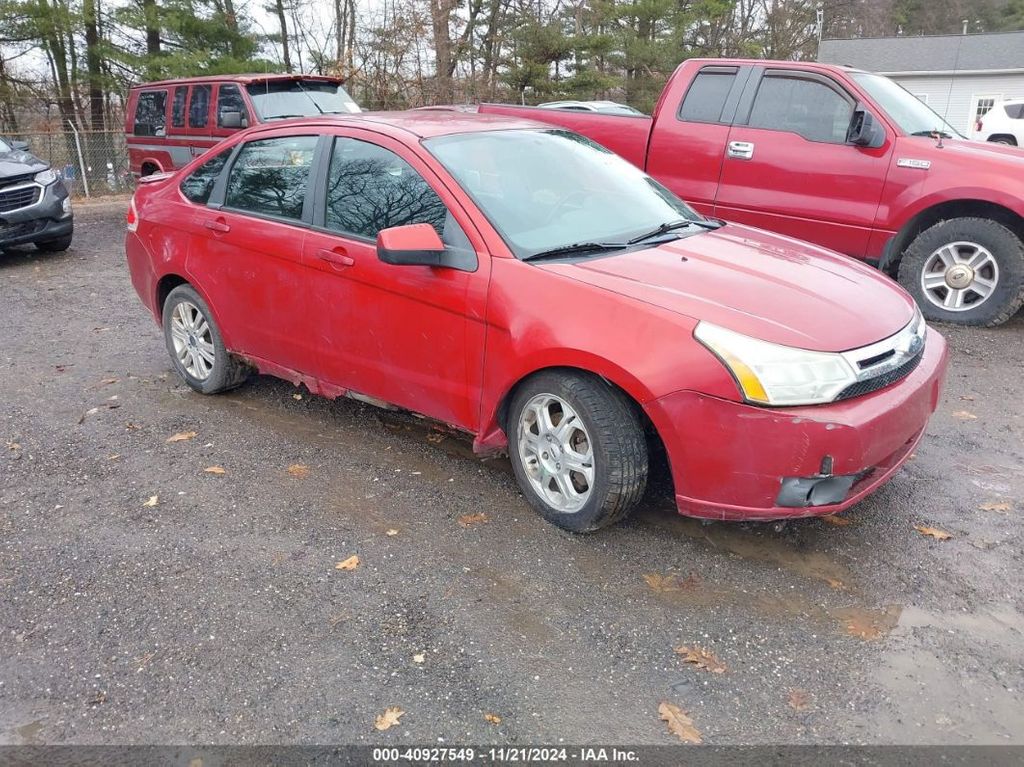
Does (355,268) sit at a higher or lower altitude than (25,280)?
higher

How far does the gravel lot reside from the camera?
252 cm

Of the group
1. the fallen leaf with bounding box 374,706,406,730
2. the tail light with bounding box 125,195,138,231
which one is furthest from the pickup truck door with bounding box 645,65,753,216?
the fallen leaf with bounding box 374,706,406,730

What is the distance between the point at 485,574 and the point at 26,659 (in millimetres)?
1656

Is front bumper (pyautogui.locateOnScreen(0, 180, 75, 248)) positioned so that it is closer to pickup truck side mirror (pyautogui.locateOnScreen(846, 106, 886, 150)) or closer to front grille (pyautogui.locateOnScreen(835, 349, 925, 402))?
pickup truck side mirror (pyautogui.locateOnScreen(846, 106, 886, 150))

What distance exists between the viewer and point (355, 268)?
388 cm

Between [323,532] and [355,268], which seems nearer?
[323,532]

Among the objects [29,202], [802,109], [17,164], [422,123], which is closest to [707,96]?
[802,109]

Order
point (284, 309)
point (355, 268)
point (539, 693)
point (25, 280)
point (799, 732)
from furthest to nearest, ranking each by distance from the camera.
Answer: point (25, 280) < point (284, 309) < point (355, 268) < point (539, 693) < point (799, 732)

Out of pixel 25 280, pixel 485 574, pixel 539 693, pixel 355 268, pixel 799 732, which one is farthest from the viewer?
pixel 25 280

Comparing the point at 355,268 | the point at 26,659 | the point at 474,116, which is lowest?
the point at 26,659

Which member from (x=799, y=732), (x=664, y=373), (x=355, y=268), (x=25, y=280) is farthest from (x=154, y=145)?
(x=799, y=732)

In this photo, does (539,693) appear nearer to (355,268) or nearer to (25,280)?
(355,268)

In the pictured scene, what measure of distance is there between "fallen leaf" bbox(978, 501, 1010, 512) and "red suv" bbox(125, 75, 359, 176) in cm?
884

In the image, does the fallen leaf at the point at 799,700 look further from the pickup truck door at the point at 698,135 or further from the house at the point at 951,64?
the house at the point at 951,64
